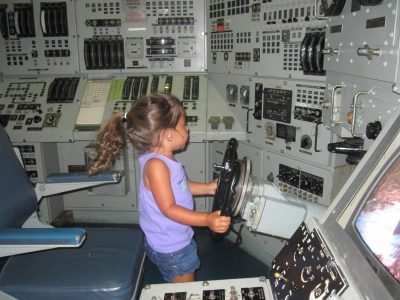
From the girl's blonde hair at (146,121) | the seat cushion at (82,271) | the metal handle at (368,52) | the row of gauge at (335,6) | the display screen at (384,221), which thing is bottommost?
the seat cushion at (82,271)

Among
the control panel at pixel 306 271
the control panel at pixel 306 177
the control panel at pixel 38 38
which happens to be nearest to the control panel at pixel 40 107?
the control panel at pixel 38 38

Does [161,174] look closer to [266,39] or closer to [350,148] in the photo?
[350,148]

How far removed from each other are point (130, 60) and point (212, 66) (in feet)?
2.33

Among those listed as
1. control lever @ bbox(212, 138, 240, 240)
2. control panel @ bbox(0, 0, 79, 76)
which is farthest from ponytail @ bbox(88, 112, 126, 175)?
control panel @ bbox(0, 0, 79, 76)

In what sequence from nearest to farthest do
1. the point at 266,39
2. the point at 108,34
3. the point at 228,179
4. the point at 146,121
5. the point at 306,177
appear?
the point at 228,179 < the point at 146,121 < the point at 306,177 < the point at 266,39 < the point at 108,34

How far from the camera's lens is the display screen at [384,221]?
69 centimetres

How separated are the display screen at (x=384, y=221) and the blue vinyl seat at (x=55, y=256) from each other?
0.94 meters

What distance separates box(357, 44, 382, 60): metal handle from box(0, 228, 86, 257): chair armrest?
1.15 meters

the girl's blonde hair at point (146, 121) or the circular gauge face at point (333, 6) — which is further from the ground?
the circular gauge face at point (333, 6)

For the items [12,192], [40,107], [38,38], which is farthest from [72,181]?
[38,38]

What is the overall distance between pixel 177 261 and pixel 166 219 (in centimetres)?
19

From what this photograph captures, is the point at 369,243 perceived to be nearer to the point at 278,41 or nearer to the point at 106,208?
the point at 278,41

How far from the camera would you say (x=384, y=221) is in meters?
0.74

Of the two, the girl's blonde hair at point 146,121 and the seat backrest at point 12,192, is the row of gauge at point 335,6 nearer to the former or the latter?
the girl's blonde hair at point 146,121
